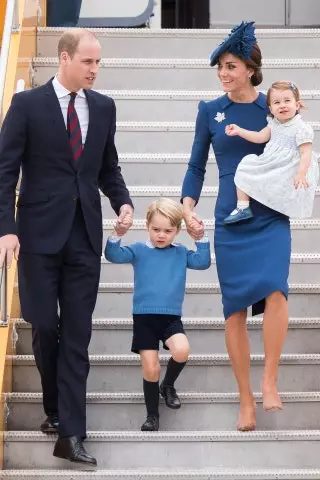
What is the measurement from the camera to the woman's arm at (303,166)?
4.89 metres

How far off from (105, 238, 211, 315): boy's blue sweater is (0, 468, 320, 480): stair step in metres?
0.67

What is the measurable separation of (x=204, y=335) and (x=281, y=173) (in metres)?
1.12

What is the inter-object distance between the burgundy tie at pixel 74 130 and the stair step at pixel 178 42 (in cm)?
260

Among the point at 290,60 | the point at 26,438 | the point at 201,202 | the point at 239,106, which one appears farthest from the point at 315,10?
the point at 26,438

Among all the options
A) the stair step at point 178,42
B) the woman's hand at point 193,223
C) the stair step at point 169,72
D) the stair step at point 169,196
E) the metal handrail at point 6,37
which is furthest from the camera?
the stair step at point 178,42

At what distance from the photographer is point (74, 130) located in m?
4.95

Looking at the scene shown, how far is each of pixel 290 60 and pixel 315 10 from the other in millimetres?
3419

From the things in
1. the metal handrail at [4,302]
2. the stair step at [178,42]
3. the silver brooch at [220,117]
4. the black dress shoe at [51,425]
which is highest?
the stair step at [178,42]

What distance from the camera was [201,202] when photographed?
21.2 ft

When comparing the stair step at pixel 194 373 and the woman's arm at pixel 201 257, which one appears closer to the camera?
the woman's arm at pixel 201 257

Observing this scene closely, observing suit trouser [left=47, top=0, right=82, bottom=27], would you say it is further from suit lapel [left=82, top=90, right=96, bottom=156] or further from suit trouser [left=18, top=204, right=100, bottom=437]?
suit trouser [left=18, top=204, right=100, bottom=437]

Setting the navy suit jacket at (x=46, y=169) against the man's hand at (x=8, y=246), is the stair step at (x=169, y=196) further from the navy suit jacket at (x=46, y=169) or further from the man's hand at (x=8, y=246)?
the man's hand at (x=8, y=246)

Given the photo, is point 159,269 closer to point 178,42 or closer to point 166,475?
point 166,475

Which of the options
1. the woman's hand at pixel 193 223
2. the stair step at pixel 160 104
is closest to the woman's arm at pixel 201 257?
the woman's hand at pixel 193 223
